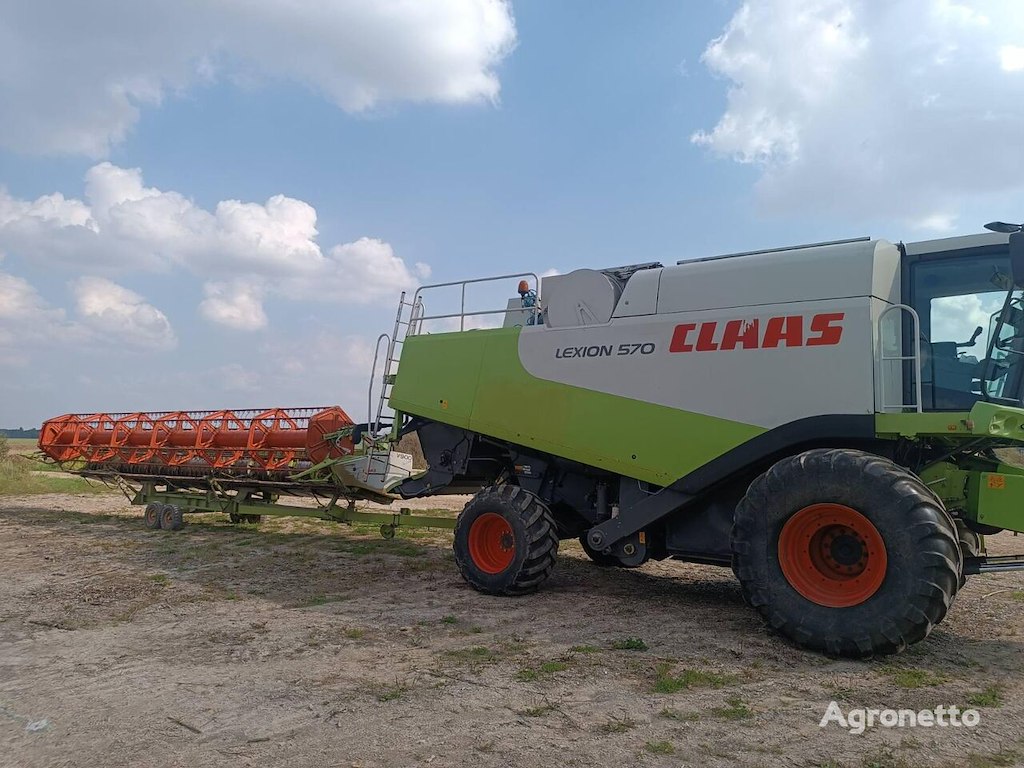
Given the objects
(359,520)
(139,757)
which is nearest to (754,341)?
(139,757)

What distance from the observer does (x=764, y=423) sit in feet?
20.2

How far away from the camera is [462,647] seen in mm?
5574

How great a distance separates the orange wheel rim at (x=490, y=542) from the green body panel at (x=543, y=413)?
92 cm

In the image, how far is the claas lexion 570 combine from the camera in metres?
5.25

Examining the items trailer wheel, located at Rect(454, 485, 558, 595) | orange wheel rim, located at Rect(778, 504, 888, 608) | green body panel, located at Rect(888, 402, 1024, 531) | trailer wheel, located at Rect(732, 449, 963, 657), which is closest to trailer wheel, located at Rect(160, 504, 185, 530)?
trailer wheel, located at Rect(454, 485, 558, 595)

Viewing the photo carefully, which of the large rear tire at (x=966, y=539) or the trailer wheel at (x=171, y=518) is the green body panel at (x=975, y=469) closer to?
the large rear tire at (x=966, y=539)

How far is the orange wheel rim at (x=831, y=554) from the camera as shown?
521 cm

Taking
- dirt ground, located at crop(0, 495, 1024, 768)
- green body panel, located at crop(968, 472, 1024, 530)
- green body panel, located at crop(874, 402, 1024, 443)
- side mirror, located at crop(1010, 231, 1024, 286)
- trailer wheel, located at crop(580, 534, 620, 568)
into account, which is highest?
side mirror, located at crop(1010, 231, 1024, 286)

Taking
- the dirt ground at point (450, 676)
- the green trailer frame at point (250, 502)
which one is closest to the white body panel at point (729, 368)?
the dirt ground at point (450, 676)

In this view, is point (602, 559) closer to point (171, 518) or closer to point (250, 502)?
point (250, 502)

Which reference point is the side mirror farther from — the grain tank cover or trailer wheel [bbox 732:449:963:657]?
the grain tank cover

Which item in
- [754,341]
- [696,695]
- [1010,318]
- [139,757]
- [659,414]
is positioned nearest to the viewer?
[139,757]

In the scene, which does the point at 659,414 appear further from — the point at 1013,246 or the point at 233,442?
the point at 233,442

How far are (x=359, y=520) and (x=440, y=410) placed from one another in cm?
301
